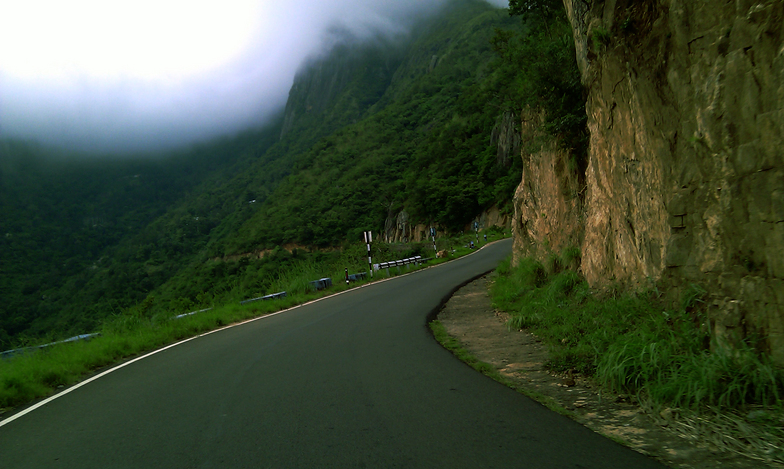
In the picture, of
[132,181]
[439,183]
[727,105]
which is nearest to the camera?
[727,105]

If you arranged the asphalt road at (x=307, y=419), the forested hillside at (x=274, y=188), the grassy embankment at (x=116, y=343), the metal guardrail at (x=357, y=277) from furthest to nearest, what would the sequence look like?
1. the forested hillside at (x=274, y=188)
2. the metal guardrail at (x=357, y=277)
3. the grassy embankment at (x=116, y=343)
4. the asphalt road at (x=307, y=419)

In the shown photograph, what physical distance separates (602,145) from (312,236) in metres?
64.9

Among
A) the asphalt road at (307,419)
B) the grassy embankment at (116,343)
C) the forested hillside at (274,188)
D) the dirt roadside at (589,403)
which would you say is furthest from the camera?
the forested hillside at (274,188)

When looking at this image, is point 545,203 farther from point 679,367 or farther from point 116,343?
point 116,343

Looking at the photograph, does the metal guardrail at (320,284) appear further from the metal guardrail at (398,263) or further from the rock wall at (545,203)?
the rock wall at (545,203)

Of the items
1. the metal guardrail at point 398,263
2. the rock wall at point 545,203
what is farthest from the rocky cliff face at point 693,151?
the metal guardrail at point 398,263

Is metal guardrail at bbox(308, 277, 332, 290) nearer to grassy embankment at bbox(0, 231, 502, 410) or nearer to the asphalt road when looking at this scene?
grassy embankment at bbox(0, 231, 502, 410)

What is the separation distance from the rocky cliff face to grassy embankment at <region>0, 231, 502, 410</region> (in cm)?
870

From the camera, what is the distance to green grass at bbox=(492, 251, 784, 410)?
432 cm

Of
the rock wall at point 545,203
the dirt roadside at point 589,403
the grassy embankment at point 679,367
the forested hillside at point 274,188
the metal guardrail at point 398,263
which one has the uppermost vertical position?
the forested hillside at point 274,188

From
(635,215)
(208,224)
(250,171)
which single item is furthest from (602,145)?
(250,171)

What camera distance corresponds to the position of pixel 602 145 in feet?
31.1

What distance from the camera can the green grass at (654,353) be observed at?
14.2 ft

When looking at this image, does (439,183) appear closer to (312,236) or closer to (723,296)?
(312,236)
